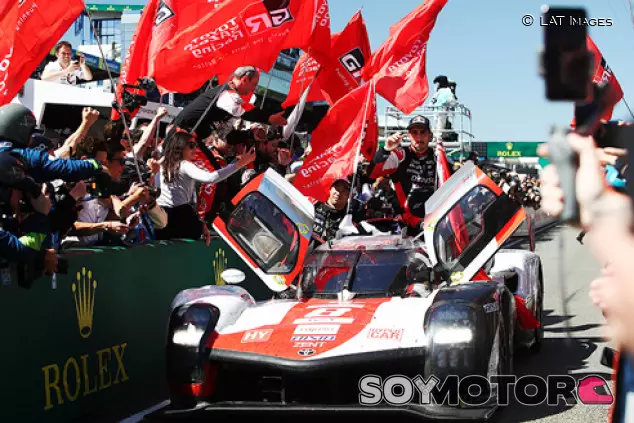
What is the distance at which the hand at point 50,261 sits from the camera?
21.5 feet

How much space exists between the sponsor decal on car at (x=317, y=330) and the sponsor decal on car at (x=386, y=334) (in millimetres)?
250

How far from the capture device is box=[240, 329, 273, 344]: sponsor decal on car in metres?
6.50

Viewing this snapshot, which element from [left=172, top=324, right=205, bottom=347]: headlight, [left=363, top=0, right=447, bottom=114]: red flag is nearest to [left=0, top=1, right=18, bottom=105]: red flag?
[left=172, top=324, right=205, bottom=347]: headlight

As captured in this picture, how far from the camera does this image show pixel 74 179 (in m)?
6.80

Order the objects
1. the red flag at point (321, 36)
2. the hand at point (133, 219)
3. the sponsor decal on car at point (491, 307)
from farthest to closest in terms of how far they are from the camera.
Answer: the red flag at point (321, 36), the hand at point (133, 219), the sponsor decal on car at point (491, 307)

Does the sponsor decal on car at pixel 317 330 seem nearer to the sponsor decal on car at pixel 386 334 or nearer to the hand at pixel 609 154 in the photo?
the sponsor decal on car at pixel 386 334

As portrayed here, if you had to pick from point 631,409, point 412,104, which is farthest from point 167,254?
point 631,409

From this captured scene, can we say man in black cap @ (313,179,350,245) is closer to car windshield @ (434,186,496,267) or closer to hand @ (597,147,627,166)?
car windshield @ (434,186,496,267)

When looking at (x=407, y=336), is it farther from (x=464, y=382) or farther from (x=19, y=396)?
(x=19, y=396)

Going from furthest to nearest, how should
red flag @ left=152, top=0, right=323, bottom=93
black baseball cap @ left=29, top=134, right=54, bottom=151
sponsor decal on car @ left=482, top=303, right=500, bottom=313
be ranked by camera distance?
red flag @ left=152, top=0, right=323, bottom=93, black baseball cap @ left=29, top=134, right=54, bottom=151, sponsor decal on car @ left=482, top=303, right=500, bottom=313

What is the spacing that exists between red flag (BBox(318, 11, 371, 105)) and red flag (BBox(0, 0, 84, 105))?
17.8 ft

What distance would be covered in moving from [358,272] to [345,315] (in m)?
0.97

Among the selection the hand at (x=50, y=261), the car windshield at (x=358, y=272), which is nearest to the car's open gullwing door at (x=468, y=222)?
the car windshield at (x=358, y=272)

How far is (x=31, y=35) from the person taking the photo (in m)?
8.11
